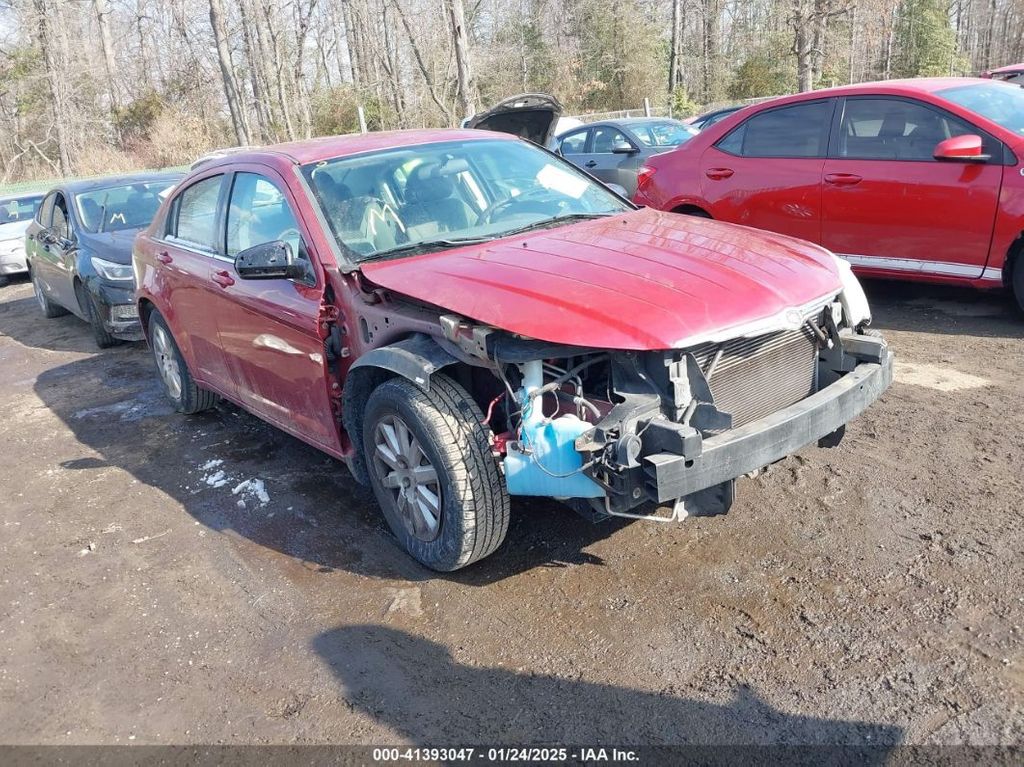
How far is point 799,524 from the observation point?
3.67 m

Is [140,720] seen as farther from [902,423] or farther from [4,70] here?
[4,70]

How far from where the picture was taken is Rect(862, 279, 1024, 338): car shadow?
5.92 meters

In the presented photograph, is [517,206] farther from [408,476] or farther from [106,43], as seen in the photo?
[106,43]

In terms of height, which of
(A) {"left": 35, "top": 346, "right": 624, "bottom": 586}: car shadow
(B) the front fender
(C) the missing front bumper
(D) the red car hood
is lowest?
(A) {"left": 35, "top": 346, "right": 624, "bottom": 586}: car shadow

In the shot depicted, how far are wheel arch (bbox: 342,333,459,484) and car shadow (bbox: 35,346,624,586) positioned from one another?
0.41m

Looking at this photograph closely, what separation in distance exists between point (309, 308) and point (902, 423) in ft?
10.5

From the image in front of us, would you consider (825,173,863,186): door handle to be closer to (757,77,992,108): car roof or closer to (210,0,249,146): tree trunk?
(757,77,992,108): car roof

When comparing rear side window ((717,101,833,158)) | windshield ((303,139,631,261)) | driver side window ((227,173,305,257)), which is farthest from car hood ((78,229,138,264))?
rear side window ((717,101,833,158))

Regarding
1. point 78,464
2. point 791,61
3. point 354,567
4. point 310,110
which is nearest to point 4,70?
point 310,110

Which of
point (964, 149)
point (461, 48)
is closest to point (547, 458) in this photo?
point (964, 149)

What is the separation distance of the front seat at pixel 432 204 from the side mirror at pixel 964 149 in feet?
11.8

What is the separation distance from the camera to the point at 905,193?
603 cm

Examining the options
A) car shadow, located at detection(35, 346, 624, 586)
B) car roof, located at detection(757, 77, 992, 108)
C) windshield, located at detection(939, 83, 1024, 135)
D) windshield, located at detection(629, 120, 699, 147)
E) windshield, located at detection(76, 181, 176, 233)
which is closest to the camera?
car shadow, located at detection(35, 346, 624, 586)

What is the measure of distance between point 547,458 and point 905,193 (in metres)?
4.37
